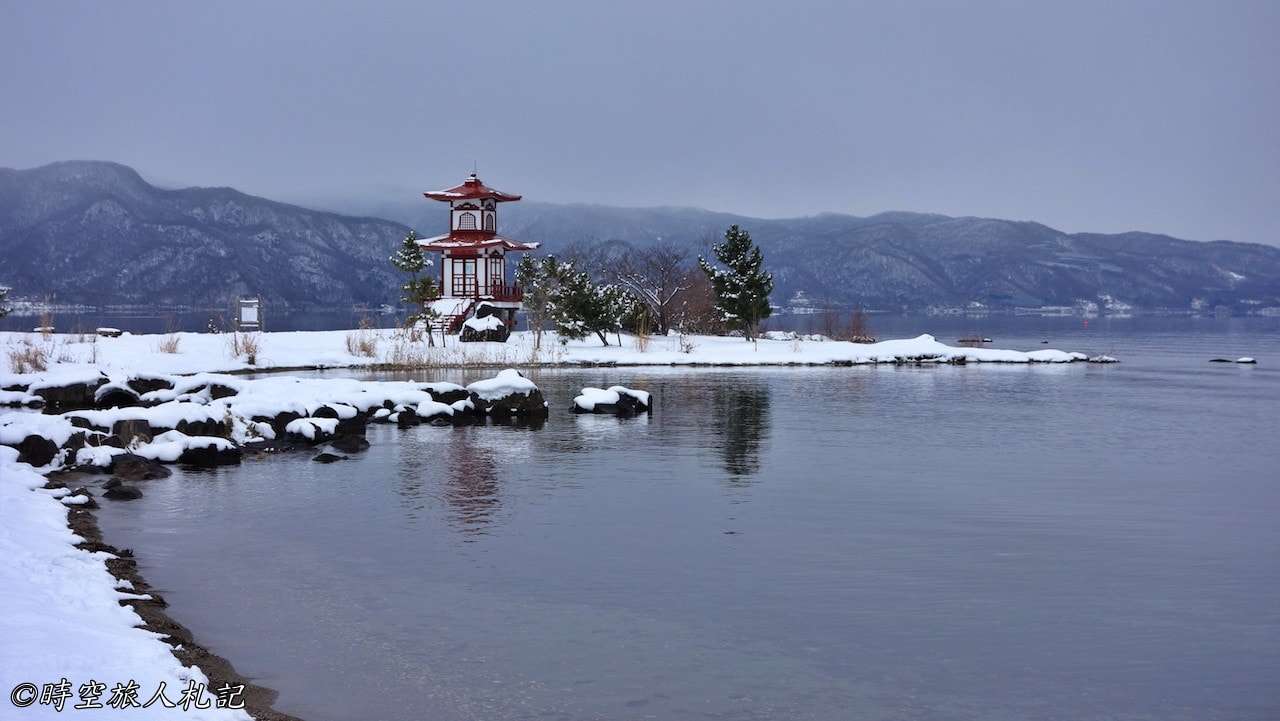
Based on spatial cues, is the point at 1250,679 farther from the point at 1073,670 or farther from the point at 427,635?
the point at 427,635

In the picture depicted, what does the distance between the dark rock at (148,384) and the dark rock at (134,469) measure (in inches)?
494

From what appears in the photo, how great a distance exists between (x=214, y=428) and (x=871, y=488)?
1673cm

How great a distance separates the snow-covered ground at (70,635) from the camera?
27.9ft

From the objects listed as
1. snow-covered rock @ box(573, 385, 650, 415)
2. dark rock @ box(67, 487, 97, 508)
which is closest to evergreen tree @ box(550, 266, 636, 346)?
snow-covered rock @ box(573, 385, 650, 415)

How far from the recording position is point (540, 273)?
7481 centimetres

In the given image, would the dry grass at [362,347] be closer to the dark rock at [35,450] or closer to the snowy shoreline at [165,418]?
the snowy shoreline at [165,418]

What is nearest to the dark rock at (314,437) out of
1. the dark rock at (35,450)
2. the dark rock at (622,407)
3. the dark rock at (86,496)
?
the dark rock at (35,450)

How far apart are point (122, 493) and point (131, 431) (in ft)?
21.2

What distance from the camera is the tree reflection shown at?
83.5 feet

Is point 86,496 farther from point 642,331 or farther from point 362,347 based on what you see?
point 642,331

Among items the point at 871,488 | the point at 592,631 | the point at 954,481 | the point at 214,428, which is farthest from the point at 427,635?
the point at 214,428

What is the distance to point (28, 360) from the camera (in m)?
41.1

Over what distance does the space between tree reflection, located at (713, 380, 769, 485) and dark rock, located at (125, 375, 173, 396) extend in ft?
62.0

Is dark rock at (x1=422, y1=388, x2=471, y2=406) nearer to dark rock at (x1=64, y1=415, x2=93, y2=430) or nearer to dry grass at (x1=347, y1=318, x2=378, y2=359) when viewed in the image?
dark rock at (x1=64, y1=415, x2=93, y2=430)
